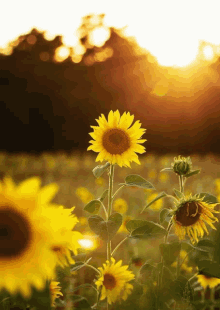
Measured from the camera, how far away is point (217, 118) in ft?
35.8

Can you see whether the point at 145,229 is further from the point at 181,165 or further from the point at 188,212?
the point at 181,165

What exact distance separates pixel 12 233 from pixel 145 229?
435mm

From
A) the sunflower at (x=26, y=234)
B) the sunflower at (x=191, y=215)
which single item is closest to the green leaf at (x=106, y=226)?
the sunflower at (x=191, y=215)

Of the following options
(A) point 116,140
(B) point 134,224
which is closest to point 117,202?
(A) point 116,140

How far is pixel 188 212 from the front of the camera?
0.92 metres

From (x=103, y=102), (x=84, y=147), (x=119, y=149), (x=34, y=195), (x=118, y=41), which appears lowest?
(x=34, y=195)

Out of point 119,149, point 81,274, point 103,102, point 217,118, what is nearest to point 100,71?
point 103,102

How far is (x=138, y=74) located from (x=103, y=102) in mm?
1197

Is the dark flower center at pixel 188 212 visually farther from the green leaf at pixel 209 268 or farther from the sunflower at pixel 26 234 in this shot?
the sunflower at pixel 26 234

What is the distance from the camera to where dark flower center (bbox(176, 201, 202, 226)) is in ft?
3.04

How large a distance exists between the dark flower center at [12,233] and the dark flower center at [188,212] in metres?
0.45

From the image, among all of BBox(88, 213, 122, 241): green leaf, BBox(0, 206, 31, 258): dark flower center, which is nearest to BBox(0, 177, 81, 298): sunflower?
BBox(0, 206, 31, 258): dark flower center

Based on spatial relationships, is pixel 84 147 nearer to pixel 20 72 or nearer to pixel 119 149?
pixel 20 72

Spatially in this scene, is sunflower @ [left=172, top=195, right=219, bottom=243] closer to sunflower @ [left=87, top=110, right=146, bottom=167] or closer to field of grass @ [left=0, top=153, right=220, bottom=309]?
field of grass @ [left=0, top=153, right=220, bottom=309]
